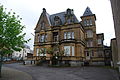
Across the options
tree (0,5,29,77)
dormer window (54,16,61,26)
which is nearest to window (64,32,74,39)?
dormer window (54,16,61,26)

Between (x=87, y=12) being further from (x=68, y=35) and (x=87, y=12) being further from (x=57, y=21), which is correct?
(x=68, y=35)

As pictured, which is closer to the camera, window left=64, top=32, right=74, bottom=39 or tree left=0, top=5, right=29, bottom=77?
tree left=0, top=5, right=29, bottom=77

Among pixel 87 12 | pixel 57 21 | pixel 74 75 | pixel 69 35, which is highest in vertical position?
pixel 87 12

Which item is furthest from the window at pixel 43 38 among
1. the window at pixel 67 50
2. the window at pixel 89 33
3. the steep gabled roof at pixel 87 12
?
the steep gabled roof at pixel 87 12

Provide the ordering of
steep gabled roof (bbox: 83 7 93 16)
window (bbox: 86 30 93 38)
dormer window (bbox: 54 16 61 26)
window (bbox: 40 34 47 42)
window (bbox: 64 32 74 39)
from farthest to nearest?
steep gabled roof (bbox: 83 7 93 16) < window (bbox: 86 30 93 38) < window (bbox: 40 34 47 42) < dormer window (bbox: 54 16 61 26) < window (bbox: 64 32 74 39)

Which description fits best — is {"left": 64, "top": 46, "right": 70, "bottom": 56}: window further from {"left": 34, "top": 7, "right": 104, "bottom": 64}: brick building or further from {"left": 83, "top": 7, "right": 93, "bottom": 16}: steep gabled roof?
{"left": 83, "top": 7, "right": 93, "bottom": 16}: steep gabled roof

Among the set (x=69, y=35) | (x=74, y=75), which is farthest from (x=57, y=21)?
(x=74, y=75)

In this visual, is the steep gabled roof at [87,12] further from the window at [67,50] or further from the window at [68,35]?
the window at [67,50]

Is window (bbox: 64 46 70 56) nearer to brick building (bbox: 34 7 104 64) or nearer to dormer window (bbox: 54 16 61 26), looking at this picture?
brick building (bbox: 34 7 104 64)

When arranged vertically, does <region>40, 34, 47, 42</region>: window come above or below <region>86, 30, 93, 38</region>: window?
below

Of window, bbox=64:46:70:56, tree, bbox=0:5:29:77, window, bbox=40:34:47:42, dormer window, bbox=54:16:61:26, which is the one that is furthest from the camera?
window, bbox=40:34:47:42

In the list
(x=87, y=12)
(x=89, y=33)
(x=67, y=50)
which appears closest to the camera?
(x=67, y=50)

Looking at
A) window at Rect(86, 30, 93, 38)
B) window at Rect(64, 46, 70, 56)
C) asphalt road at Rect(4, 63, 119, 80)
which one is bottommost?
asphalt road at Rect(4, 63, 119, 80)

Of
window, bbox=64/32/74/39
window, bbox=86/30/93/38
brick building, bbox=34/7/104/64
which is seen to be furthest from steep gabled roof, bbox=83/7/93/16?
window, bbox=64/32/74/39
